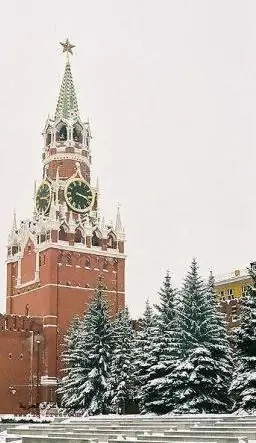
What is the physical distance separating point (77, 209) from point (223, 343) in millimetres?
28799

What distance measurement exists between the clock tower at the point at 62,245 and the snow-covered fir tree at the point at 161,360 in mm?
18067

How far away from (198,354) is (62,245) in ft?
86.0

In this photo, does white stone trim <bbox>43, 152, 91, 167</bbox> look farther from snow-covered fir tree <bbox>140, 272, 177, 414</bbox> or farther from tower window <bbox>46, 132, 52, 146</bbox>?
snow-covered fir tree <bbox>140, 272, 177, 414</bbox>

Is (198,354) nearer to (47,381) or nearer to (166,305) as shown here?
(166,305)

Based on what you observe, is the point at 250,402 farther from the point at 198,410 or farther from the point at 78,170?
the point at 78,170

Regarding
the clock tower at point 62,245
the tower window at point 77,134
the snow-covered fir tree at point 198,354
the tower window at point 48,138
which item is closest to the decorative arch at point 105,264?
the clock tower at point 62,245

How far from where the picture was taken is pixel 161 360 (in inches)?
1458

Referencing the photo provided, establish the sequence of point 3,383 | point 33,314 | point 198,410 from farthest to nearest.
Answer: point 33,314, point 3,383, point 198,410

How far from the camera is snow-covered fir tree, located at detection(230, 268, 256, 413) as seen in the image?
99.7 ft

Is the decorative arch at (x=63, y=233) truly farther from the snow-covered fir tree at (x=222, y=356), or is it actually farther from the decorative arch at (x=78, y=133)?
the snow-covered fir tree at (x=222, y=356)

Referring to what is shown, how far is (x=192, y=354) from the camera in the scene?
3450 cm

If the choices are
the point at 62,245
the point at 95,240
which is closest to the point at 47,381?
the point at 62,245

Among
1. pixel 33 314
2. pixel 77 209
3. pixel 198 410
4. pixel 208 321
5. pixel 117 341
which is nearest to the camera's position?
pixel 198 410

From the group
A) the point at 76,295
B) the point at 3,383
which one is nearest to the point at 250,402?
the point at 3,383
